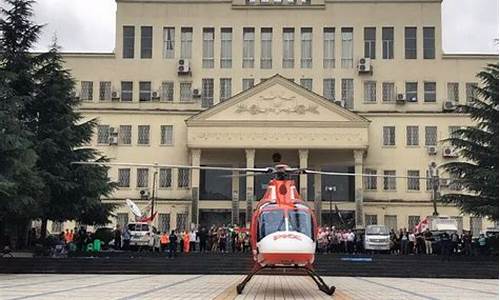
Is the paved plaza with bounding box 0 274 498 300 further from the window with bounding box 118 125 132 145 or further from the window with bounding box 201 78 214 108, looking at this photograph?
the window with bounding box 201 78 214 108

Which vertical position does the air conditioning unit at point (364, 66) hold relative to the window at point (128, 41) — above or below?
below

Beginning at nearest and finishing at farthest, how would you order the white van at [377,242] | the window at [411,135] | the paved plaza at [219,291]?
the paved plaza at [219,291] < the white van at [377,242] < the window at [411,135]

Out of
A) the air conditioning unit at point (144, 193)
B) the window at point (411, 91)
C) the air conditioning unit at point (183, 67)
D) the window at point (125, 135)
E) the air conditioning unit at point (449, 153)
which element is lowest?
the air conditioning unit at point (144, 193)

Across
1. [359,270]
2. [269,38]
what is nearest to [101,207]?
[359,270]

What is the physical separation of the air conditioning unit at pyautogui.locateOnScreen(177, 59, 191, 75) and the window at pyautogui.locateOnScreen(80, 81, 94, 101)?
7.09 m

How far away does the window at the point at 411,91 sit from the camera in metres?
55.9

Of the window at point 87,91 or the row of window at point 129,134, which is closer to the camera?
the row of window at point 129,134

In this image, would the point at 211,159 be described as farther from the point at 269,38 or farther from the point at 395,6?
the point at 395,6

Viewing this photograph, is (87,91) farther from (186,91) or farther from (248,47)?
(248,47)

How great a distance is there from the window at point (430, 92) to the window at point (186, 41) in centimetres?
1923

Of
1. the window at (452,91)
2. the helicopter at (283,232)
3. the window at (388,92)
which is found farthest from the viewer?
the window at (388,92)

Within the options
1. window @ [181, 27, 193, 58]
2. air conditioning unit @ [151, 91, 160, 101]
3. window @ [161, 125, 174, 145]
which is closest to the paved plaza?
window @ [161, 125, 174, 145]

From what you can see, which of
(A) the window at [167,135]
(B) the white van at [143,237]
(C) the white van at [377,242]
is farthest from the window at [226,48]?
(C) the white van at [377,242]

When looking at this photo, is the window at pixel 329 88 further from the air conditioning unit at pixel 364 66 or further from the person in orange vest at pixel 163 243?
the person in orange vest at pixel 163 243
